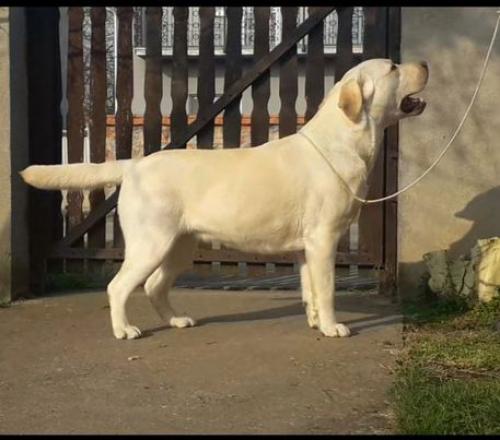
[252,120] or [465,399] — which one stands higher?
[252,120]

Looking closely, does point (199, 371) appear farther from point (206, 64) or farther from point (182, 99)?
point (206, 64)

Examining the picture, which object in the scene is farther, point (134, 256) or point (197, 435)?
point (134, 256)

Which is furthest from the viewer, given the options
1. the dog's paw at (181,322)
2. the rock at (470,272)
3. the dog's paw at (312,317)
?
the rock at (470,272)

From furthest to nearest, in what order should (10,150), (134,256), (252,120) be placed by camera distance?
(252,120), (10,150), (134,256)

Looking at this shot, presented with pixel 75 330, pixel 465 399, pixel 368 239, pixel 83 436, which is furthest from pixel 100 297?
pixel 465 399

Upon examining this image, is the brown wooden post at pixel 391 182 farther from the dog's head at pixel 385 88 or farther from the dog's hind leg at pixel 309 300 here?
the dog's hind leg at pixel 309 300

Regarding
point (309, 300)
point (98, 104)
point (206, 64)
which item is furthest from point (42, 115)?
point (309, 300)

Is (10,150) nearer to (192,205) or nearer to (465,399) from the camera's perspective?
(192,205)

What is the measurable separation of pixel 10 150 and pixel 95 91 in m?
0.97

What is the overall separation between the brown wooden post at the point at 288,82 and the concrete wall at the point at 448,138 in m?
0.92

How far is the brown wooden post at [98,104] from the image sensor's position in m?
7.06

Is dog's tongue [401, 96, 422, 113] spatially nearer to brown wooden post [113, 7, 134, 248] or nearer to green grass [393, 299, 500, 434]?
green grass [393, 299, 500, 434]

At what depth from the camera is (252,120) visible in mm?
7000

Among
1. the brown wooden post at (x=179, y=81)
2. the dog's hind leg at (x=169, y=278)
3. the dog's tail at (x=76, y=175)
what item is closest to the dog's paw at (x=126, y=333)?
the dog's hind leg at (x=169, y=278)
